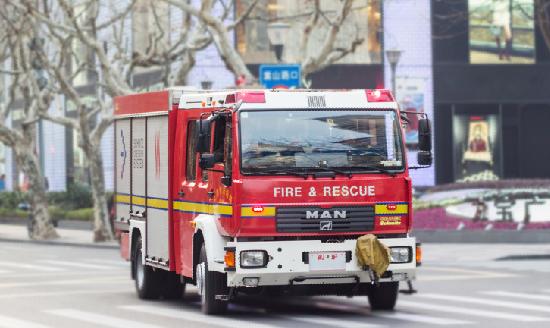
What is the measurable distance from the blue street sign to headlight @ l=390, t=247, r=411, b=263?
14.6 meters

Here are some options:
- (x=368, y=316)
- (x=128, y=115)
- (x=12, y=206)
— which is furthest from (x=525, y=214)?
(x=12, y=206)

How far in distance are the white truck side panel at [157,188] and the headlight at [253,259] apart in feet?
9.35

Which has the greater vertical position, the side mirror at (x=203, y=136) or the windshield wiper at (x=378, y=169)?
the side mirror at (x=203, y=136)

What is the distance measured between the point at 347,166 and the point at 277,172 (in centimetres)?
87

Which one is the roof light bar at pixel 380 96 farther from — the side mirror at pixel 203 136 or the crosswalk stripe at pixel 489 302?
the crosswalk stripe at pixel 489 302

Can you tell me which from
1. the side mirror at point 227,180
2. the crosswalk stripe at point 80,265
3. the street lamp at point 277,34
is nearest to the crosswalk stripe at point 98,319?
the side mirror at point 227,180

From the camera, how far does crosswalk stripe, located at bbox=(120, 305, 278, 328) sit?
17062 millimetres

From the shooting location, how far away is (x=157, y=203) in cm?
2047

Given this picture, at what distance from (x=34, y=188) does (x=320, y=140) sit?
94.0 ft

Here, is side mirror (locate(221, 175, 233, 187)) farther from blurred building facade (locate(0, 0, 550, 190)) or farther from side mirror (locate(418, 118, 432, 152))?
blurred building facade (locate(0, 0, 550, 190))

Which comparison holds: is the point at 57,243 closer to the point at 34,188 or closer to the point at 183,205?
the point at 34,188

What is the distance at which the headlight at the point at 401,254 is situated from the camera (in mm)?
17688

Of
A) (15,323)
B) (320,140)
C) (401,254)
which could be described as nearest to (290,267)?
(401,254)

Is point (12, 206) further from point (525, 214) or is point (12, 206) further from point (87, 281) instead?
point (87, 281)
